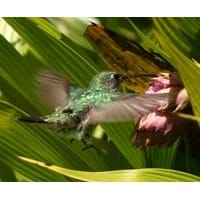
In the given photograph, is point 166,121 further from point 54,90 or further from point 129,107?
point 54,90

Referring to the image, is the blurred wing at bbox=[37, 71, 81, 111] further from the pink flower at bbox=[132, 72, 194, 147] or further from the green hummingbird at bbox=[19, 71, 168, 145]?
the pink flower at bbox=[132, 72, 194, 147]

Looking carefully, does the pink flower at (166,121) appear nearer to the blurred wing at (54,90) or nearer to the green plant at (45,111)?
the green plant at (45,111)

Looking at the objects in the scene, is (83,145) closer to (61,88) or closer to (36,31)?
(61,88)

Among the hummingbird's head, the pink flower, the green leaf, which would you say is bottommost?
the green leaf

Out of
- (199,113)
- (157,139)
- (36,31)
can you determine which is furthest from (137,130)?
(36,31)

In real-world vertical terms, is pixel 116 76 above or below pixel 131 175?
above

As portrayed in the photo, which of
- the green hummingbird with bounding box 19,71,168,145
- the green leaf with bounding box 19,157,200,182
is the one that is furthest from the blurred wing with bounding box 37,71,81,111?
the green leaf with bounding box 19,157,200,182

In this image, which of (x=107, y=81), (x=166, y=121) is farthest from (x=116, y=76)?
(x=166, y=121)
